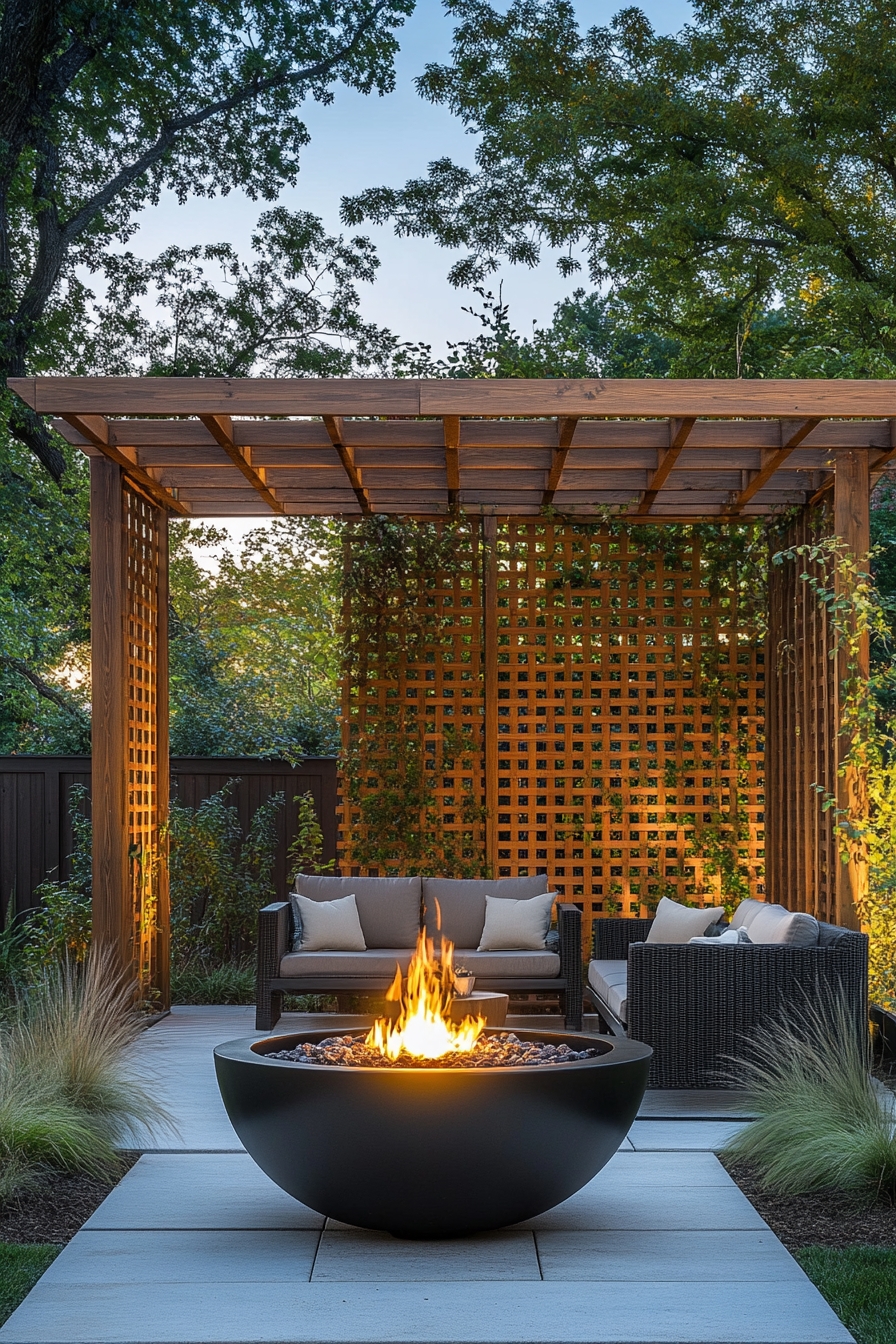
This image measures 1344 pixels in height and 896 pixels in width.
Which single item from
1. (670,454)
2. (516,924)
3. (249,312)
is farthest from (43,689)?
(670,454)

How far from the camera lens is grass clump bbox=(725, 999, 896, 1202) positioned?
3930 millimetres

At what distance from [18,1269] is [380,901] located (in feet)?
13.1

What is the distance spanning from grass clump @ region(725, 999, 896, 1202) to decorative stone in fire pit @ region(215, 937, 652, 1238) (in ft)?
2.48

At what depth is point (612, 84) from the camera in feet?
41.2

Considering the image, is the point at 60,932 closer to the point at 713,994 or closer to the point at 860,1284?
the point at 713,994

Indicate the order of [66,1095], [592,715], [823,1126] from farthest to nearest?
[592,715]
[66,1095]
[823,1126]

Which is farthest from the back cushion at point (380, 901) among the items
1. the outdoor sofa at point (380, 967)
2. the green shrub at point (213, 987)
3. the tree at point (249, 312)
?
the tree at point (249, 312)

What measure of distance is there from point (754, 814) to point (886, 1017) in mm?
2306

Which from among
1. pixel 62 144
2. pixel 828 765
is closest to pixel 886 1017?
pixel 828 765

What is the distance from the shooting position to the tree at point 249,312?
1228 cm

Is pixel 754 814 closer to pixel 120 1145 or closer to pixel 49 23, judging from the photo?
pixel 120 1145

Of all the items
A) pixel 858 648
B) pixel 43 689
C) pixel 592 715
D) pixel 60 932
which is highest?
pixel 858 648

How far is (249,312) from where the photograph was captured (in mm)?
12555

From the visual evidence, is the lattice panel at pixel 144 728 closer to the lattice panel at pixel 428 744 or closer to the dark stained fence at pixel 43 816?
the lattice panel at pixel 428 744
